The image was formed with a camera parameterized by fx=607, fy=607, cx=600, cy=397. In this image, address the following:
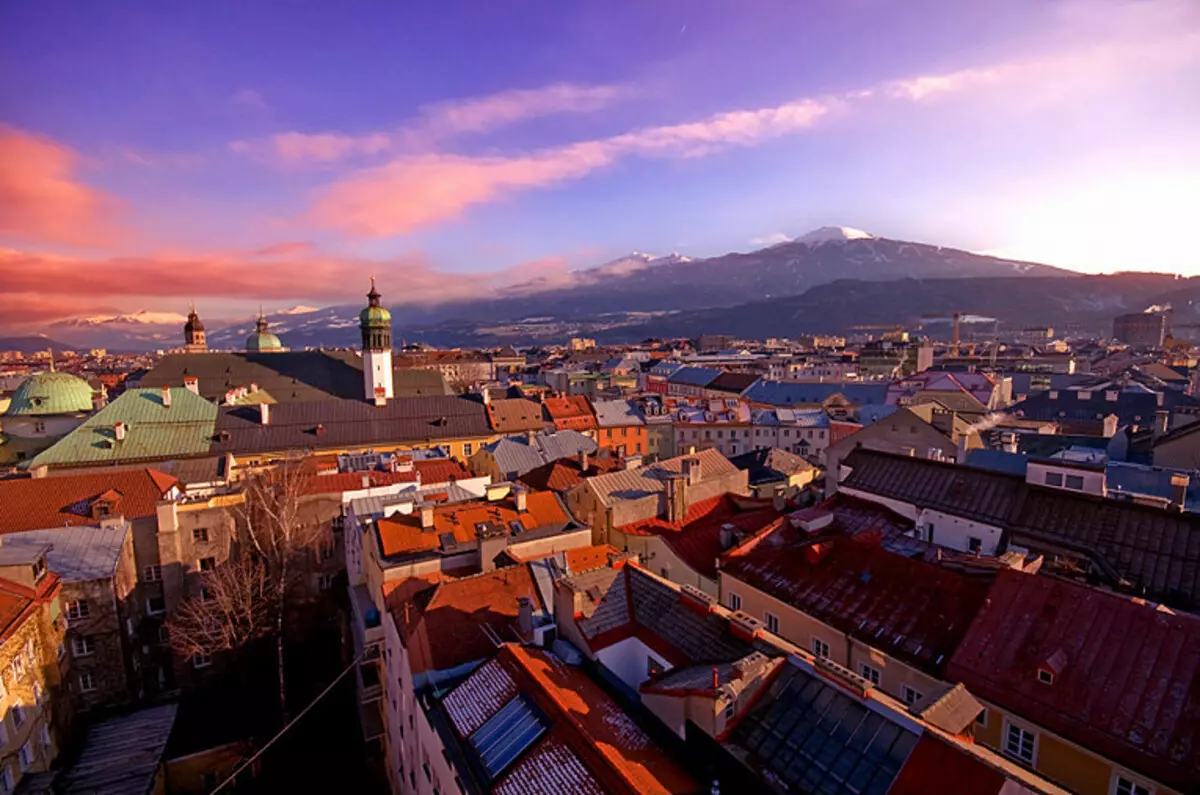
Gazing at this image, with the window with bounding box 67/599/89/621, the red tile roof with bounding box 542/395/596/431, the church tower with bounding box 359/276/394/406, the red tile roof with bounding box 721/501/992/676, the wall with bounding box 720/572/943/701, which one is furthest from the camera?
the church tower with bounding box 359/276/394/406

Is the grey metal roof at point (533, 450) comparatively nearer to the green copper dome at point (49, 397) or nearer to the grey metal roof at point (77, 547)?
the grey metal roof at point (77, 547)

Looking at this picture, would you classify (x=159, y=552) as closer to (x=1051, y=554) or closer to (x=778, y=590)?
(x=778, y=590)

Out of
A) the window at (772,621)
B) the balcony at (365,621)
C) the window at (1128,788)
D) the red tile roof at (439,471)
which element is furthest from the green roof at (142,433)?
the window at (1128,788)

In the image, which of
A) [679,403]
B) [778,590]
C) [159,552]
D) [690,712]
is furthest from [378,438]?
[690,712]

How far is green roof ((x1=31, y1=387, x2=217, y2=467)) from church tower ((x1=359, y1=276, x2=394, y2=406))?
70.2 feet

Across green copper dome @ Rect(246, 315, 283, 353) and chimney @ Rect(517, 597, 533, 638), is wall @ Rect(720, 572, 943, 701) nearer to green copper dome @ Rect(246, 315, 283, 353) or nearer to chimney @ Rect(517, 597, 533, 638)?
chimney @ Rect(517, 597, 533, 638)

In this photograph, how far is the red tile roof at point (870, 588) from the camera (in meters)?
16.8

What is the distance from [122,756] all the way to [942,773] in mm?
29999

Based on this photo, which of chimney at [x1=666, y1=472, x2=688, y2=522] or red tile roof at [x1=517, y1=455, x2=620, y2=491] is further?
red tile roof at [x1=517, y1=455, x2=620, y2=491]

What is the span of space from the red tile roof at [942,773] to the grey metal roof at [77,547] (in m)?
31.3

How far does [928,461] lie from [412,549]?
2365 cm

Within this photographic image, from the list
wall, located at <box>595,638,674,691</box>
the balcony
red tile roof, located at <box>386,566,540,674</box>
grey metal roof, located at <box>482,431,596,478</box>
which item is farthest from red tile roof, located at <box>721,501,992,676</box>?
grey metal roof, located at <box>482,431,596,478</box>

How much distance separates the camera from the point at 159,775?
23859 mm

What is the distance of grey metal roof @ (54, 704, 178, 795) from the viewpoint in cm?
2255
